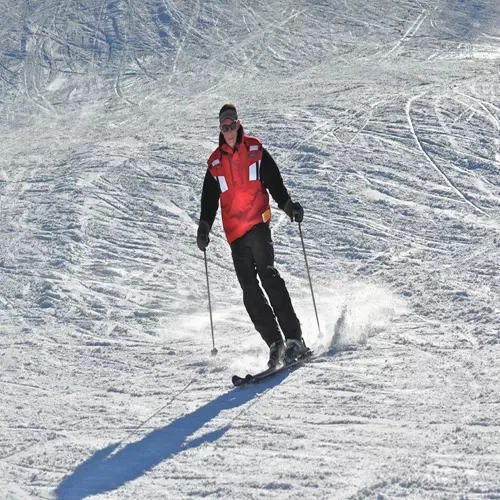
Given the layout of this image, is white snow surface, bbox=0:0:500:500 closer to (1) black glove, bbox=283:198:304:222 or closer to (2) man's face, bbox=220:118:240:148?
(1) black glove, bbox=283:198:304:222

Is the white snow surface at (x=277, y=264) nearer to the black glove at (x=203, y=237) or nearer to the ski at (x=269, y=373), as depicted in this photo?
the ski at (x=269, y=373)

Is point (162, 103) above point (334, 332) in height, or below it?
above

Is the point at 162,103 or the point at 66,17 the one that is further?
the point at 66,17

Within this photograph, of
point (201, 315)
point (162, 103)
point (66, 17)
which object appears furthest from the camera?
point (66, 17)

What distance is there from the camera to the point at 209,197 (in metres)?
6.42

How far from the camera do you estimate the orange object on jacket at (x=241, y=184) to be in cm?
612

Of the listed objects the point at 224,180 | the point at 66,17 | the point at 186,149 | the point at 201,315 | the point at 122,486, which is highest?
the point at 66,17

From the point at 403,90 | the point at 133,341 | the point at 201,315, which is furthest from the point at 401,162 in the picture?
the point at 133,341

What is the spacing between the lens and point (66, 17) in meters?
22.3

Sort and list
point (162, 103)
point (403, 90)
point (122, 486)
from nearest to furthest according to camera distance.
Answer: point (122, 486)
point (403, 90)
point (162, 103)

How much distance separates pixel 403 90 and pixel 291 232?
5.78 m

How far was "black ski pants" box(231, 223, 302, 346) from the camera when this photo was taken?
6.27 metres

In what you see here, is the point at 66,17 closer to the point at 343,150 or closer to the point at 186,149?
the point at 186,149

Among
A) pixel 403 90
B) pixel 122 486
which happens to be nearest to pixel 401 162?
pixel 403 90
